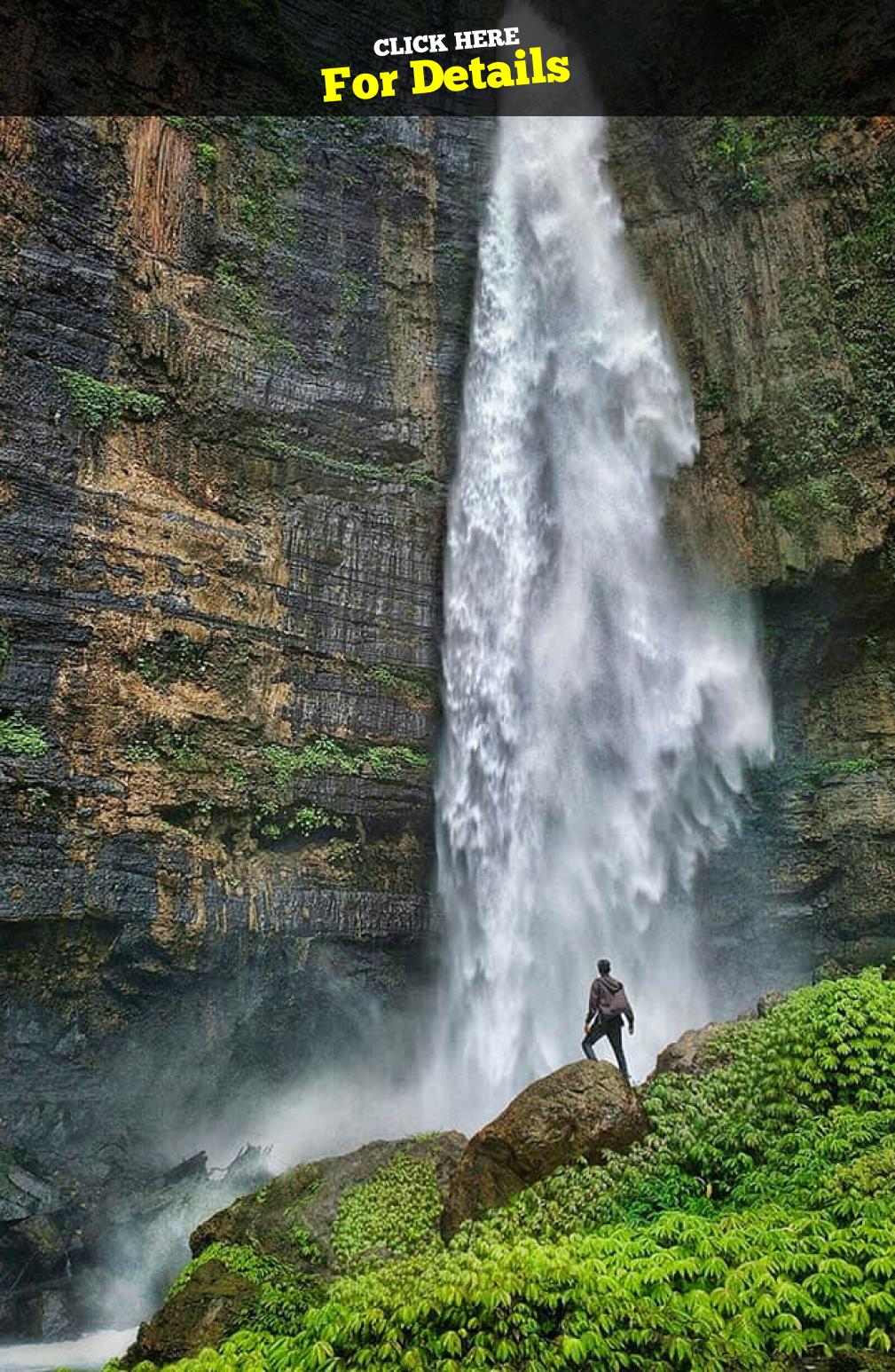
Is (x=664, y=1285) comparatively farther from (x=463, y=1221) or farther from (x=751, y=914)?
(x=751, y=914)

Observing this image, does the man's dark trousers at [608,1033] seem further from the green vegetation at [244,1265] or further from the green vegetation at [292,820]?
the green vegetation at [292,820]

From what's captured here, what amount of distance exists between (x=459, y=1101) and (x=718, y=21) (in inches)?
654

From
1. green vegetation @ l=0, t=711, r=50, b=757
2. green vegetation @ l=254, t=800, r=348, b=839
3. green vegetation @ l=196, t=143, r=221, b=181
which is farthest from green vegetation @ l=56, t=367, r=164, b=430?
green vegetation @ l=254, t=800, r=348, b=839

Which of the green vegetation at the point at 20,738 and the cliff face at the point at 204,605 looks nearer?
the green vegetation at the point at 20,738

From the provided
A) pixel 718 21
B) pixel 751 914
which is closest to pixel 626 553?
pixel 751 914

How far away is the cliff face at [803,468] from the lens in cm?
1255

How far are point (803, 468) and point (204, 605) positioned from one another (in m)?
8.33

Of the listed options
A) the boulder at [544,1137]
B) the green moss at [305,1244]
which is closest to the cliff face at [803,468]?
the boulder at [544,1137]

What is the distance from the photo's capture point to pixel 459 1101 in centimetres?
1129

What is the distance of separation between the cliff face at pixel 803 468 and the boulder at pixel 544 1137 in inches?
247

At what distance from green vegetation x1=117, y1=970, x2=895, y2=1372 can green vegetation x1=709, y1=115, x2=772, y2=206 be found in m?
11.9

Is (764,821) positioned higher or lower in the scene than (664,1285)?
higher

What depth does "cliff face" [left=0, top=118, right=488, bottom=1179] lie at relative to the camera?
1052 cm

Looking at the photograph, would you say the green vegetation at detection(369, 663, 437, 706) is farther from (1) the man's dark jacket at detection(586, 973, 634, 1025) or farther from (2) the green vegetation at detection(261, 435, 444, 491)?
(1) the man's dark jacket at detection(586, 973, 634, 1025)
